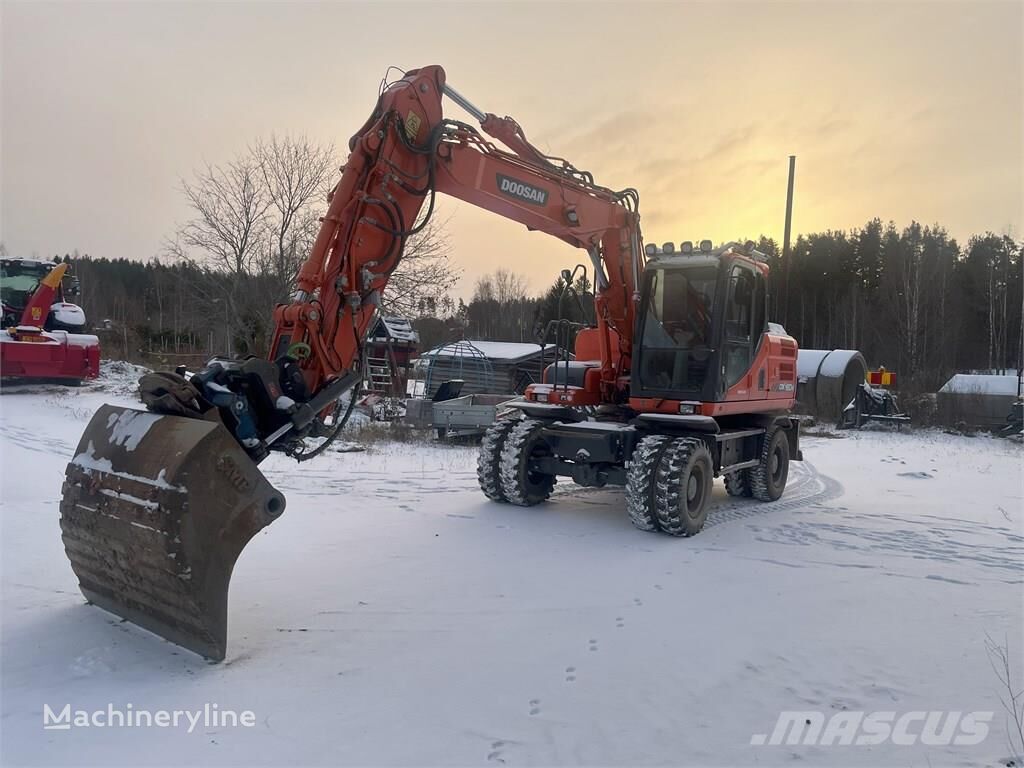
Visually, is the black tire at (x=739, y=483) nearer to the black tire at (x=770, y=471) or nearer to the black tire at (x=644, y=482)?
the black tire at (x=770, y=471)

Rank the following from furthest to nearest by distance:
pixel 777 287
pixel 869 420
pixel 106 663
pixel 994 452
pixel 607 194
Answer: pixel 777 287 < pixel 869 420 < pixel 994 452 < pixel 607 194 < pixel 106 663

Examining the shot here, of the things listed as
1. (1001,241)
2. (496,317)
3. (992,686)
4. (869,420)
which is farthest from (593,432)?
(496,317)

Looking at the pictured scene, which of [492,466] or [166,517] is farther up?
[166,517]

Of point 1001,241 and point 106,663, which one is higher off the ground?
point 1001,241

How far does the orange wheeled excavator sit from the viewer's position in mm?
3959

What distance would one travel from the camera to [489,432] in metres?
8.45

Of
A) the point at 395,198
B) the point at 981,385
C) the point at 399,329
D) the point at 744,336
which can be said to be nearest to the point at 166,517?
the point at 395,198

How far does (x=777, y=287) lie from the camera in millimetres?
43062

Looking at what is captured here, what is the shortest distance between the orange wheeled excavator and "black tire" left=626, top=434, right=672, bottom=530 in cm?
2

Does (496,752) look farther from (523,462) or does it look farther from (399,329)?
(399,329)

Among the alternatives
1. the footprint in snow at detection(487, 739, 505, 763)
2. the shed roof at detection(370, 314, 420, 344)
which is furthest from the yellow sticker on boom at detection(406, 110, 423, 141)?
the shed roof at detection(370, 314, 420, 344)

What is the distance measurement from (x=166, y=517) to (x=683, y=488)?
15.5 ft

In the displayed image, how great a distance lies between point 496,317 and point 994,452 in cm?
5568

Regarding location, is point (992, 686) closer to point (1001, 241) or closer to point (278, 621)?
point (278, 621)
